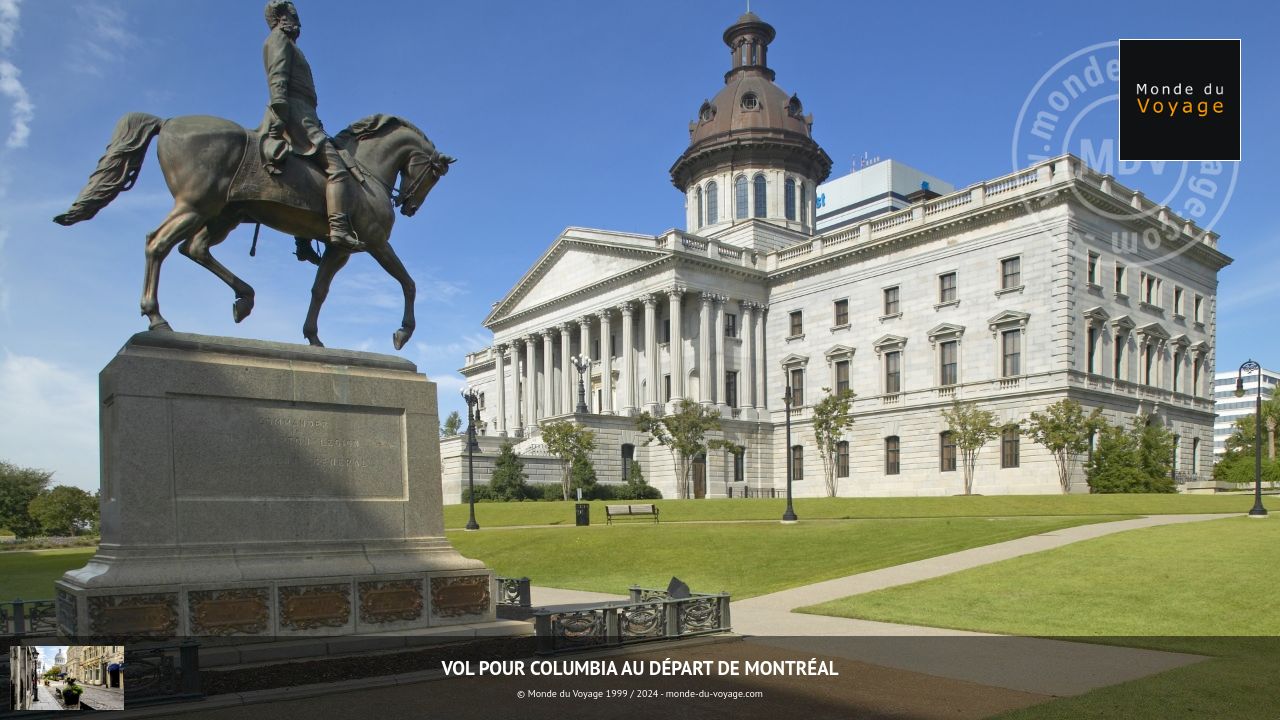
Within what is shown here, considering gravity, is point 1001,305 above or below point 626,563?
above

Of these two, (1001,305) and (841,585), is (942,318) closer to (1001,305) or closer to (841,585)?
(1001,305)

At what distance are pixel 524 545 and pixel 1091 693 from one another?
22826mm

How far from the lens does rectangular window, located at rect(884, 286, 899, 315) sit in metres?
64.6

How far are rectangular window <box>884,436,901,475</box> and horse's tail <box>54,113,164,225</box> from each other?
56816mm

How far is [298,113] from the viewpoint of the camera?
41.2 ft

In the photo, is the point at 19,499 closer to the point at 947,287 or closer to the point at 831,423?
the point at 831,423

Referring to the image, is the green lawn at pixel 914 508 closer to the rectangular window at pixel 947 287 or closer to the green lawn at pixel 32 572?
the green lawn at pixel 32 572

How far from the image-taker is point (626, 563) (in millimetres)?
26812

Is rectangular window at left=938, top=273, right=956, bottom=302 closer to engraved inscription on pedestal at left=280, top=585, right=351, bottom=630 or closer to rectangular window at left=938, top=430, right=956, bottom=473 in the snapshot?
rectangular window at left=938, top=430, right=956, bottom=473

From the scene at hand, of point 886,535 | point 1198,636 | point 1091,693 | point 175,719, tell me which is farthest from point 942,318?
point 175,719

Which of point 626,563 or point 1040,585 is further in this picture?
point 626,563

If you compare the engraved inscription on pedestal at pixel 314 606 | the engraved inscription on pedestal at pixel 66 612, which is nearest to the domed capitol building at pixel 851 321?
the engraved inscription on pedestal at pixel 314 606

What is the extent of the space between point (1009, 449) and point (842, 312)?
16953mm

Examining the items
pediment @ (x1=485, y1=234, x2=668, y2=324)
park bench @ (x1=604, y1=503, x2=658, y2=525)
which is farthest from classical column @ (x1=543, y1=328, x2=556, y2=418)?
park bench @ (x1=604, y1=503, x2=658, y2=525)
